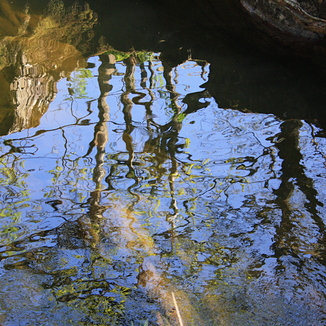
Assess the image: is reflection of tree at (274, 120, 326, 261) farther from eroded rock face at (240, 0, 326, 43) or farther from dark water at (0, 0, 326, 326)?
eroded rock face at (240, 0, 326, 43)

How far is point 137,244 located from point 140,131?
2140 millimetres

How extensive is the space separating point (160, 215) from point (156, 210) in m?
0.09

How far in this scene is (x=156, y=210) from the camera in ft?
13.6

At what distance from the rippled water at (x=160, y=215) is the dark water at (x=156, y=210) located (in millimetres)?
12

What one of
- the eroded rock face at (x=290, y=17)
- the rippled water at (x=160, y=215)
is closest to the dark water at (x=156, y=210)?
the rippled water at (x=160, y=215)

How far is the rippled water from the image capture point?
3068mm

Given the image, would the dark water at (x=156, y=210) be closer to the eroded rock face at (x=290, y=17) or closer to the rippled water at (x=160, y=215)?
the rippled water at (x=160, y=215)

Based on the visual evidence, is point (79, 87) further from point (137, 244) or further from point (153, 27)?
point (137, 244)

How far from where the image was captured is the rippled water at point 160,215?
10.1 ft

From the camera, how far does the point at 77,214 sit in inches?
161

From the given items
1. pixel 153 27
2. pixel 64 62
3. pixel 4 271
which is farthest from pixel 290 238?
pixel 153 27

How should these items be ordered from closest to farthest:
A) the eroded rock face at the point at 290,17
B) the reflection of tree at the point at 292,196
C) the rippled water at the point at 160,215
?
the rippled water at the point at 160,215
the reflection of tree at the point at 292,196
the eroded rock face at the point at 290,17

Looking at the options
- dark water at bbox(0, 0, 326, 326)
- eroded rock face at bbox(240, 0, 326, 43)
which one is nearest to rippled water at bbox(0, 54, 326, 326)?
dark water at bbox(0, 0, 326, 326)

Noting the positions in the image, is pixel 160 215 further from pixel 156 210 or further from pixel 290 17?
pixel 290 17
